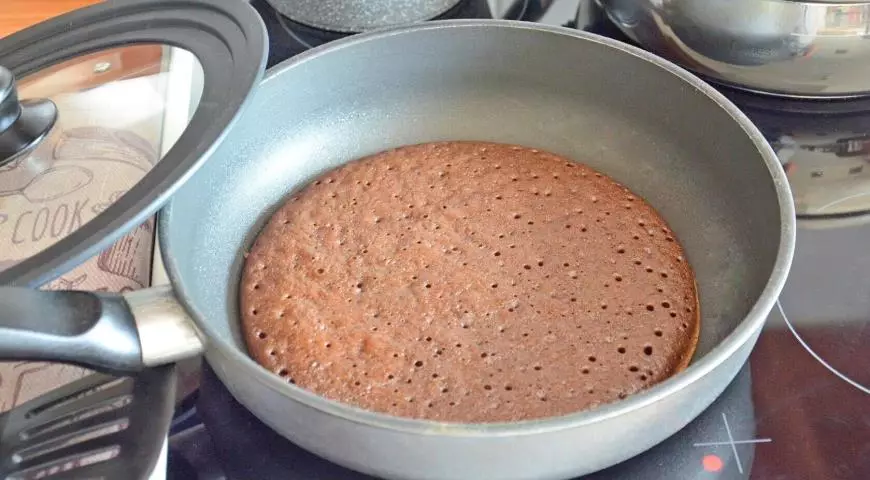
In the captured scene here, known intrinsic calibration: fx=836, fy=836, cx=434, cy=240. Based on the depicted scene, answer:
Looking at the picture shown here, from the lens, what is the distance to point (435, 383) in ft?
1.82

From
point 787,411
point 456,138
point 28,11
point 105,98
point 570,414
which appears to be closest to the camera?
point 570,414

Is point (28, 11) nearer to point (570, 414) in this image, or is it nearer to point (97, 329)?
point (97, 329)

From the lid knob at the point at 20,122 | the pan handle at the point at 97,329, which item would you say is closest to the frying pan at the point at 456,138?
the pan handle at the point at 97,329

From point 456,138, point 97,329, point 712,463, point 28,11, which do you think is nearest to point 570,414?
point 712,463

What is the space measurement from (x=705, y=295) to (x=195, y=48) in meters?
0.41

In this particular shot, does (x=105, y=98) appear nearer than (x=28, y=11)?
Yes

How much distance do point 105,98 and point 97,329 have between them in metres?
0.27

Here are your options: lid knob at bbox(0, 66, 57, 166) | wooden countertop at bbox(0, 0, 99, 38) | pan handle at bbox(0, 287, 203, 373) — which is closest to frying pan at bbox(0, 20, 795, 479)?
pan handle at bbox(0, 287, 203, 373)

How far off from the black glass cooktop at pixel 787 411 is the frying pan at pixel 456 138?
32 millimetres

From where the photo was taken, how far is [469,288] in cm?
62

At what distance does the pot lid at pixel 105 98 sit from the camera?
1.79 ft

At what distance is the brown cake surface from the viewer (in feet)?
1.83

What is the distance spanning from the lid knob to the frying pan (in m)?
0.12

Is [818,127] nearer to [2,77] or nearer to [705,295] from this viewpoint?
[705,295]
